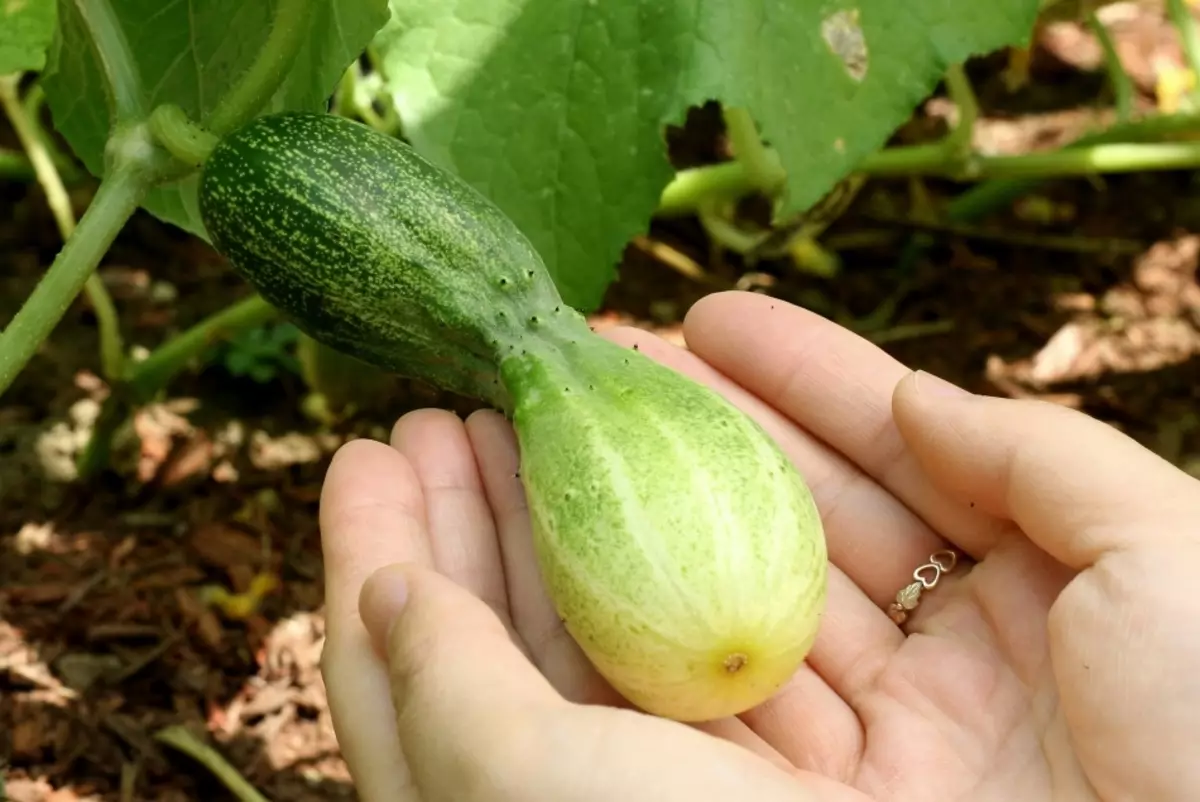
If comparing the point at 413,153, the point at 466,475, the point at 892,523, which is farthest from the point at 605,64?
the point at 892,523

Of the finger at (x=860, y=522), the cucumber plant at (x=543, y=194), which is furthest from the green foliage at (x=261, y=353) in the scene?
the finger at (x=860, y=522)

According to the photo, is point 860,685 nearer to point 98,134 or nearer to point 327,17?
point 327,17

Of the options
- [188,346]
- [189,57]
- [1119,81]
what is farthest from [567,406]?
[1119,81]

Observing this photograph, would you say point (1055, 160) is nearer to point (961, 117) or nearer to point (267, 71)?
point (961, 117)

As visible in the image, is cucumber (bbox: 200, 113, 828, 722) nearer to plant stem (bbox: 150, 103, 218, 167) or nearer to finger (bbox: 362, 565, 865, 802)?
plant stem (bbox: 150, 103, 218, 167)

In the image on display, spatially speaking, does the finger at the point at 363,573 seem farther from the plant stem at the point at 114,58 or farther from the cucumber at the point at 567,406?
the plant stem at the point at 114,58

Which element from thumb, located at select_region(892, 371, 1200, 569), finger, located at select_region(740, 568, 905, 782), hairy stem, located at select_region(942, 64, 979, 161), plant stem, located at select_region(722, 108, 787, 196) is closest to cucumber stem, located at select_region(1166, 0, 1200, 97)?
hairy stem, located at select_region(942, 64, 979, 161)
